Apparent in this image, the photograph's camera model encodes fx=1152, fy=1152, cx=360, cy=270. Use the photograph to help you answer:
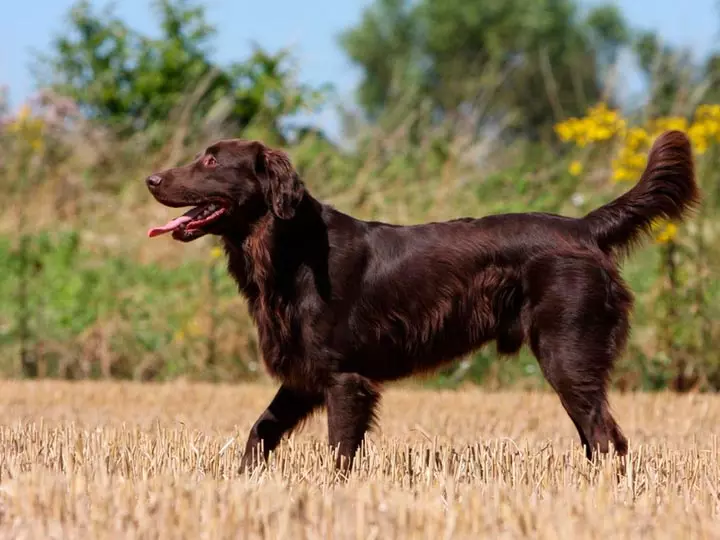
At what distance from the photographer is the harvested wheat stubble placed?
3182 millimetres

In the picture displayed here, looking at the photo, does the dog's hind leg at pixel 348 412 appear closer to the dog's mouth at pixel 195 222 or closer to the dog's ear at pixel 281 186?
the dog's ear at pixel 281 186

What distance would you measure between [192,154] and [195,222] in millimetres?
8663

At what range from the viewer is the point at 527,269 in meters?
5.12

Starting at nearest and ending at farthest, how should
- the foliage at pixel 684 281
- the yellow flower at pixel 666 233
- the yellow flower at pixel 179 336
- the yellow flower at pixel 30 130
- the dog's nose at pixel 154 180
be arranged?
the dog's nose at pixel 154 180 → the yellow flower at pixel 666 233 → the foliage at pixel 684 281 → the yellow flower at pixel 179 336 → the yellow flower at pixel 30 130

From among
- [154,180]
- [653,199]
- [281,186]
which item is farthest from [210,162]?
[653,199]

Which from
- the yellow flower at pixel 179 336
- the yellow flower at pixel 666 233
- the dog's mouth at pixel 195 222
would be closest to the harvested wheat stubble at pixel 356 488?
the dog's mouth at pixel 195 222

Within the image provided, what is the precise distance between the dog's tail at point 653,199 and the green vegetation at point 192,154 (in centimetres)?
68

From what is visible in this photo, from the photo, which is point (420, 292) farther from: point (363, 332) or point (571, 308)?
point (571, 308)

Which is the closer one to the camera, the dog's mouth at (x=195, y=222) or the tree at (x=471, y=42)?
the dog's mouth at (x=195, y=222)

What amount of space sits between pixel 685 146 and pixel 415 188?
6.31 meters

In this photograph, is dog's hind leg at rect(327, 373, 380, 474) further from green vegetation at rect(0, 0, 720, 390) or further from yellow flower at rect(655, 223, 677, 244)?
yellow flower at rect(655, 223, 677, 244)

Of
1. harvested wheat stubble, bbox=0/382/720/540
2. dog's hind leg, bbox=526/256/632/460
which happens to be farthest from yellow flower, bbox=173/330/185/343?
dog's hind leg, bbox=526/256/632/460

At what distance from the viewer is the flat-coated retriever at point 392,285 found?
16.3ft

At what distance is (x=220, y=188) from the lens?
4992 mm
